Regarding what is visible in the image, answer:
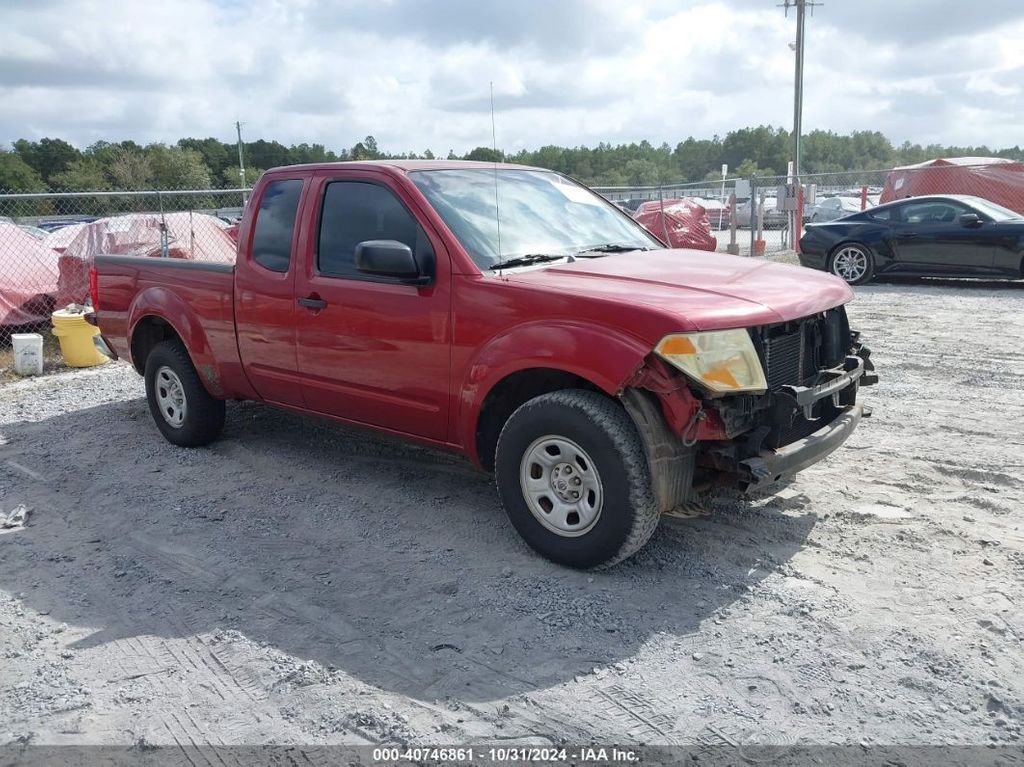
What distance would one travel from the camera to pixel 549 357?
3883 mm

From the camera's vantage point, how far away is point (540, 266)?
4.42 m

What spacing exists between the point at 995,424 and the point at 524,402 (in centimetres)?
383

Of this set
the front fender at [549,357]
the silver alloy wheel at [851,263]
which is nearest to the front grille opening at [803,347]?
the front fender at [549,357]

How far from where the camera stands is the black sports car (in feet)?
41.3

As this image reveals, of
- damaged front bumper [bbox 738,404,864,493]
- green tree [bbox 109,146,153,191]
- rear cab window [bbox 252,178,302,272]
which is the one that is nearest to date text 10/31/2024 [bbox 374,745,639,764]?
damaged front bumper [bbox 738,404,864,493]

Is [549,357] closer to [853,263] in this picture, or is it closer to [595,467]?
[595,467]

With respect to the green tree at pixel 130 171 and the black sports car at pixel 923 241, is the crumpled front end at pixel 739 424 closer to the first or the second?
the black sports car at pixel 923 241

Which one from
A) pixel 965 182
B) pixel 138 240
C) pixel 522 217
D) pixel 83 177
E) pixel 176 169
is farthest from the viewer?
pixel 176 169

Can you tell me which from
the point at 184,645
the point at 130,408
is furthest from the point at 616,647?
the point at 130,408

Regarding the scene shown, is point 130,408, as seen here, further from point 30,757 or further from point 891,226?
point 891,226

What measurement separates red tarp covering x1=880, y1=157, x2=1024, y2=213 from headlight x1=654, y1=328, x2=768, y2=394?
19147 millimetres

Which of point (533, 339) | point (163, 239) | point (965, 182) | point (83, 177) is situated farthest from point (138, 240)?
point (83, 177)

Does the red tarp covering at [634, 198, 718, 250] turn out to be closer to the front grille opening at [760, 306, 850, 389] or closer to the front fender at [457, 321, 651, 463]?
the front grille opening at [760, 306, 850, 389]

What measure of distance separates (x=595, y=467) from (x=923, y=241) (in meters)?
11.3
